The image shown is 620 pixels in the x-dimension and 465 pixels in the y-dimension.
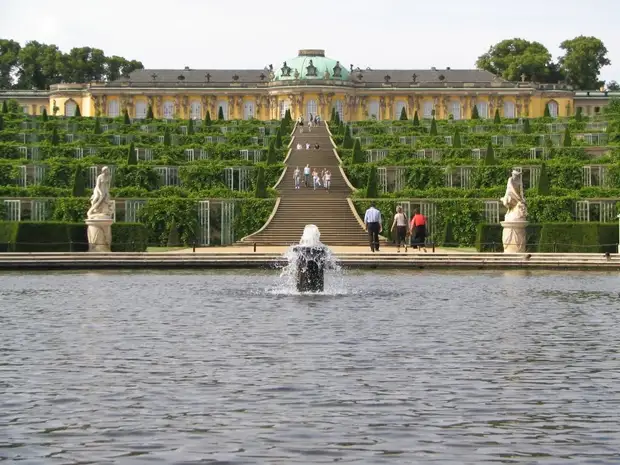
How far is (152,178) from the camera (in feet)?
145

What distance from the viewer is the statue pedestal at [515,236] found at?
31.6 meters

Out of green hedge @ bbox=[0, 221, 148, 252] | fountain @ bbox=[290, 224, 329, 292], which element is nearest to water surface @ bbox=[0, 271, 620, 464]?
fountain @ bbox=[290, 224, 329, 292]

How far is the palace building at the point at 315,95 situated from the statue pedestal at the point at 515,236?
232 feet

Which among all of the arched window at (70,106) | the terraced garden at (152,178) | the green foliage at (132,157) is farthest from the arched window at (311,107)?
the green foliage at (132,157)

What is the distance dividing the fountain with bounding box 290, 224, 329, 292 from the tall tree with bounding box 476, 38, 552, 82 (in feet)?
279

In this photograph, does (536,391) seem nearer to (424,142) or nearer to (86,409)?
(86,409)

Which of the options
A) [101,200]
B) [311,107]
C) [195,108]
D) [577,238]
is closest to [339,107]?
[311,107]

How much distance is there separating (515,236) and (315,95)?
7222 centimetres

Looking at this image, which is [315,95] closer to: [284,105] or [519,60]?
[284,105]

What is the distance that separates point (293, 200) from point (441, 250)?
7786mm

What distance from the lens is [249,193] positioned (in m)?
41.8

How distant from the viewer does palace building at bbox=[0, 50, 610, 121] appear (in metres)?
102

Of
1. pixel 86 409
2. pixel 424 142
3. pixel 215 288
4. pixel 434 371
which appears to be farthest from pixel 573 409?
pixel 424 142

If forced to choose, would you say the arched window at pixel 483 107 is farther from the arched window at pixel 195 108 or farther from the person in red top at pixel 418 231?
the person in red top at pixel 418 231
